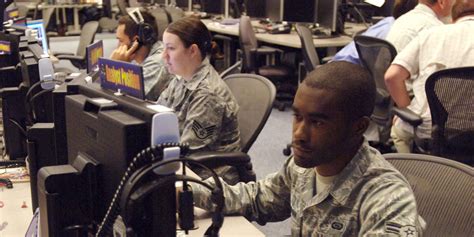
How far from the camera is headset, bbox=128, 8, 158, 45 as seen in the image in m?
2.97

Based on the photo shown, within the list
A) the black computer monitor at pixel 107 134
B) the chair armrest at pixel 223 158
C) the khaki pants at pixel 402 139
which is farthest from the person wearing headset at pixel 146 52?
the black computer monitor at pixel 107 134

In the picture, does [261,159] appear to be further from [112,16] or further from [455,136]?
[112,16]

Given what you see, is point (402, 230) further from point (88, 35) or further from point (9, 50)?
point (88, 35)

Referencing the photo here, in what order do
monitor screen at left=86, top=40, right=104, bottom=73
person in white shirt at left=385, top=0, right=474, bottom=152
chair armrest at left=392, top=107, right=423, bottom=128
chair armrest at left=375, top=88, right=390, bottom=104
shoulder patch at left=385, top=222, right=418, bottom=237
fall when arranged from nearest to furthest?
shoulder patch at left=385, top=222, right=418, bottom=237
monitor screen at left=86, top=40, right=104, bottom=73
person in white shirt at left=385, top=0, right=474, bottom=152
chair armrest at left=392, top=107, right=423, bottom=128
chair armrest at left=375, top=88, right=390, bottom=104

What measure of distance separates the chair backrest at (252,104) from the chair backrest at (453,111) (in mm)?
679

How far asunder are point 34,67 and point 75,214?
1.06 m

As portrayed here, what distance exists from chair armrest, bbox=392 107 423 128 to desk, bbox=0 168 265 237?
5.14 ft

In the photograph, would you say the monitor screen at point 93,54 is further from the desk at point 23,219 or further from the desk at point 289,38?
the desk at point 289,38

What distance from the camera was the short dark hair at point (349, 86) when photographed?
1.35 m

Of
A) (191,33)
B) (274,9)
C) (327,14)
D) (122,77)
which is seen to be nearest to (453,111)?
(191,33)

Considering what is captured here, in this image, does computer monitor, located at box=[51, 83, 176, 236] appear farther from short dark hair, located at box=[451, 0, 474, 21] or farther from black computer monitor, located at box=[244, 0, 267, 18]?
black computer monitor, located at box=[244, 0, 267, 18]

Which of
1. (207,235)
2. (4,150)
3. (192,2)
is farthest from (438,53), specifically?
(192,2)

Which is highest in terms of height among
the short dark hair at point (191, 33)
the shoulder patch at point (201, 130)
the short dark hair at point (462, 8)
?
the short dark hair at point (462, 8)

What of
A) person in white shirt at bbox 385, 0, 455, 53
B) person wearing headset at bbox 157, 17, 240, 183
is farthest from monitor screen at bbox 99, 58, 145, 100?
person in white shirt at bbox 385, 0, 455, 53
